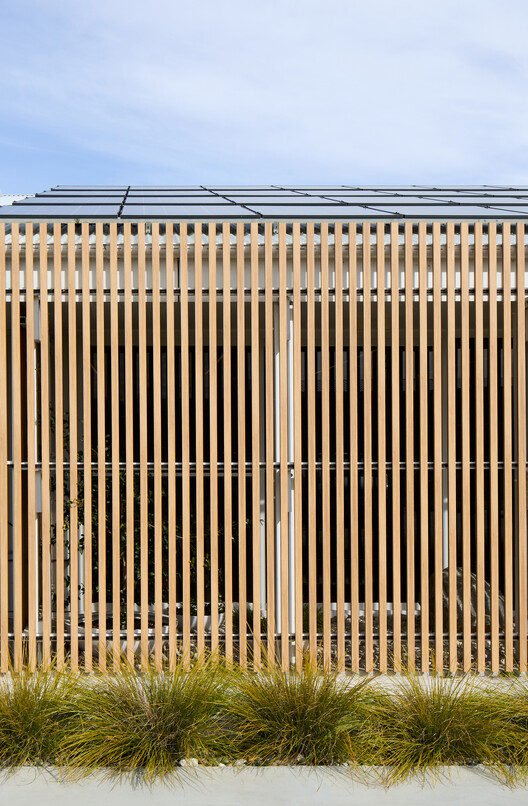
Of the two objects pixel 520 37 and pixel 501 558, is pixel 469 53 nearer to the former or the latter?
pixel 520 37

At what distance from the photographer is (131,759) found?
394 cm

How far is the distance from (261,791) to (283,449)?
2570 millimetres

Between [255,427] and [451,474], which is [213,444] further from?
[451,474]

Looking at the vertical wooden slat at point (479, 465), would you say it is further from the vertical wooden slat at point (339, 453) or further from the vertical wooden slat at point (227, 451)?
the vertical wooden slat at point (227, 451)

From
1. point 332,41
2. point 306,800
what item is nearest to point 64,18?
point 332,41

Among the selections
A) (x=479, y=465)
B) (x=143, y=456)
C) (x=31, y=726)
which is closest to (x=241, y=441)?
(x=143, y=456)

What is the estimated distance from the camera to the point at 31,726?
4.05 m

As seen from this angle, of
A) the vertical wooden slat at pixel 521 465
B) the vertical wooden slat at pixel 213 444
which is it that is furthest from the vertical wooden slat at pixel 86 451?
the vertical wooden slat at pixel 521 465

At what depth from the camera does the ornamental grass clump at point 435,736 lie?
3.92m

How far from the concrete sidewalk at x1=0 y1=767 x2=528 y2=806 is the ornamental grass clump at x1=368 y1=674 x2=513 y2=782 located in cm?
10

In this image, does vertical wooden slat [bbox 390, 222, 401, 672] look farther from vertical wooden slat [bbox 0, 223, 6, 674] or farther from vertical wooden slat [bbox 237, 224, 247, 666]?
vertical wooden slat [bbox 0, 223, 6, 674]

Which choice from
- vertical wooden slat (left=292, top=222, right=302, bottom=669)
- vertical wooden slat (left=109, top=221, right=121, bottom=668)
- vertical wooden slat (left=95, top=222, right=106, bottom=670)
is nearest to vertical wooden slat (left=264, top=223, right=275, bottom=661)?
vertical wooden slat (left=292, top=222, right=302, bottom=669)

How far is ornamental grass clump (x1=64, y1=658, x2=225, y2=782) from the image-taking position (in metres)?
3.91

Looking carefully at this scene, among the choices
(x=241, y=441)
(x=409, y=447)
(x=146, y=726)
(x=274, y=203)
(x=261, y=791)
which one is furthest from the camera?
(x=274, y=203)
